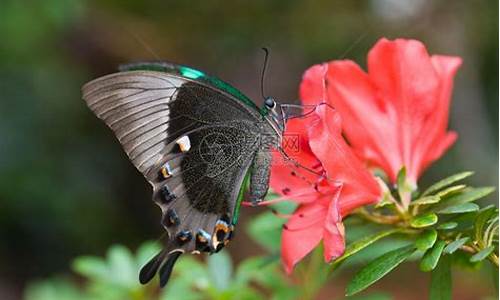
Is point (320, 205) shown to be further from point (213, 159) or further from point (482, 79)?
point (482, 79)

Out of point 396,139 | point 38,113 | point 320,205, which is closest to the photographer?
point 320,205

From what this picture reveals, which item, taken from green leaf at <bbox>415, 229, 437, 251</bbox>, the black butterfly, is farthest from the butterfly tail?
green leaf at <bbox>415, 229, 437, 251</bbox>

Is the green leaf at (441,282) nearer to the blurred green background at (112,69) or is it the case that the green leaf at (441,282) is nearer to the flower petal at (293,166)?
the flower petal at (293,166)

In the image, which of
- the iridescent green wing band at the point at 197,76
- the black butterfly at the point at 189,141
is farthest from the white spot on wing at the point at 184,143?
the iridescent green wing band at the point at 197,76

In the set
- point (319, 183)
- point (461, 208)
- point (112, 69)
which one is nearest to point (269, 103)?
point (319, 183)

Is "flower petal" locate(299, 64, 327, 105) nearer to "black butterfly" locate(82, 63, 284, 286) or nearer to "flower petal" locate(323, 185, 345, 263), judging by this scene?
"black butterfly" locate(82, 63, 284, 286)

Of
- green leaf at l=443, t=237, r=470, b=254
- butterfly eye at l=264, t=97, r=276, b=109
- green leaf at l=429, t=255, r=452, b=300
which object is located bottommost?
green leaf at l=429, t=255, r=452, b=300

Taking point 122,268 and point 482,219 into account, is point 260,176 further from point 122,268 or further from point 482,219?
point 122,268

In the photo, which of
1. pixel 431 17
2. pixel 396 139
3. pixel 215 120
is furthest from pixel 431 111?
pixel 431 17
